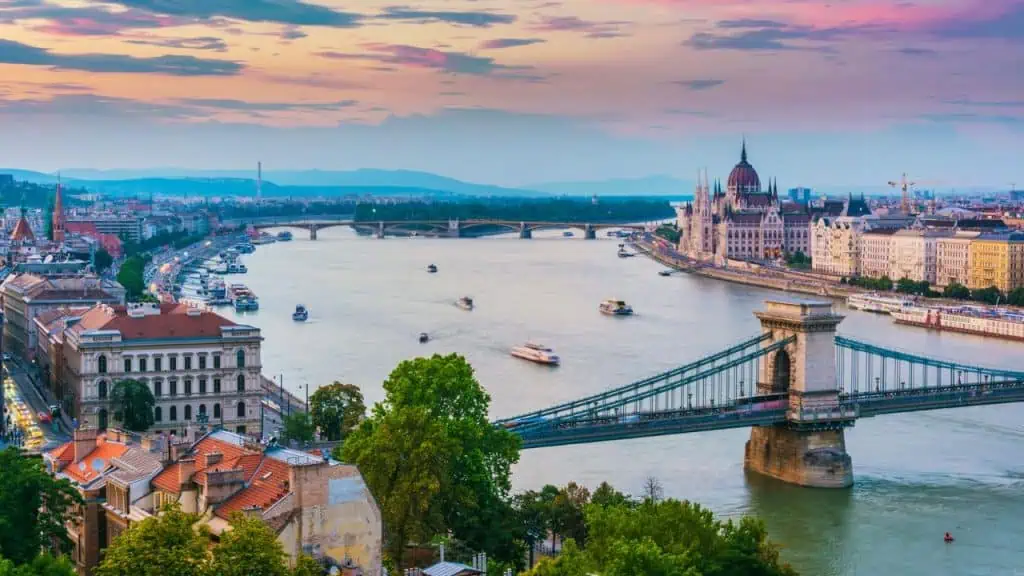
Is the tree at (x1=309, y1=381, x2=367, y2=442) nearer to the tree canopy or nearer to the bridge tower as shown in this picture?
the tree canopy

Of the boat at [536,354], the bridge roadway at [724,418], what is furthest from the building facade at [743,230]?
the bridge roadway at [724,418]

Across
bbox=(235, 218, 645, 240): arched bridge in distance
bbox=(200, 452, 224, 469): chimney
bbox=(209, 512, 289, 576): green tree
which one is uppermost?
bbox=(235, 218, 645, 240): arched bridge in distance

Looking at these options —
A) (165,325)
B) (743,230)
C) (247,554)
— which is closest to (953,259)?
(743,230)

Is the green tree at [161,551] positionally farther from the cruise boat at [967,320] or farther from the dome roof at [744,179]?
the dome roof at [744,179]

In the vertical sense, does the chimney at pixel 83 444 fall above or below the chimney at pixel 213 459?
below

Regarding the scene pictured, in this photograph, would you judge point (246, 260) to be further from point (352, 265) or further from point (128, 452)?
point (128, 452)

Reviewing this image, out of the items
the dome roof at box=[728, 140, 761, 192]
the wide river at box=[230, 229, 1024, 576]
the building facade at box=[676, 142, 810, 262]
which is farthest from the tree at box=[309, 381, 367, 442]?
the dome roof at box=[728, 140, 761, 192]

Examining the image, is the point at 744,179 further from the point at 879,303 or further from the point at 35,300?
the point at 35,300
